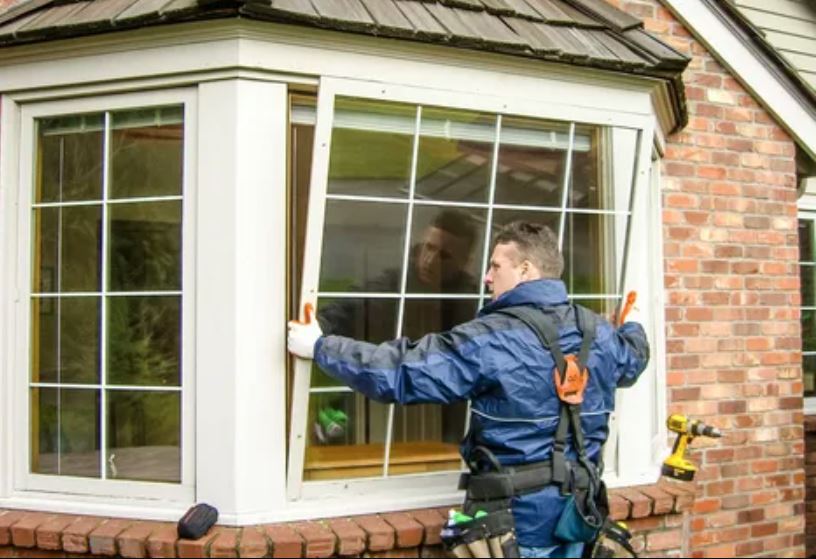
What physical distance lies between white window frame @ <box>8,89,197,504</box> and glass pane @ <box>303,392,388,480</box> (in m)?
0.45

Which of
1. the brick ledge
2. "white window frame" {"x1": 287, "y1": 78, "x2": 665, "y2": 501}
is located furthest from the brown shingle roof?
the brick ledge

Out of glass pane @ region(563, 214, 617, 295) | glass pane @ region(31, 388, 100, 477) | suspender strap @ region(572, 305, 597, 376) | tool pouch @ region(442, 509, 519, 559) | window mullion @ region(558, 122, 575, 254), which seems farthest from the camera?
glass pane @ region(563, 214, 617, 295)

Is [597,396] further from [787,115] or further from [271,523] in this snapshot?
[787,115]

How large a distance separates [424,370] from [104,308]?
4.38 feet

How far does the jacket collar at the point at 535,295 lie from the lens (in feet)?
10.4

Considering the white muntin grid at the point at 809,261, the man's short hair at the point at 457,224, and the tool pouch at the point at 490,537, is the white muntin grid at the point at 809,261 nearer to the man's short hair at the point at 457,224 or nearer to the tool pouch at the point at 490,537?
the man's short hair at the point at 457,224

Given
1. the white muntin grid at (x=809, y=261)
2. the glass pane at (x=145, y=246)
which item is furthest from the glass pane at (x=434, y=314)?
the white muntin grid at (x=809, y=261)

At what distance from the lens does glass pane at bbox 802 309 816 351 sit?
21.7 feet

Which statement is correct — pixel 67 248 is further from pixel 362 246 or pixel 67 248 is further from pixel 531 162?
pixel 531 162

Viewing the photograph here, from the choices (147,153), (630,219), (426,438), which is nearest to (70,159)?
(147,153)

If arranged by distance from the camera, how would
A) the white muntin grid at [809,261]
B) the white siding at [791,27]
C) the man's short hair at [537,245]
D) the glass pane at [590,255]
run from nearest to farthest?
1. the man's short hair at [537,245]
2. the glass pane at [590,255]
3. the white siding at [791,27]
4. the white muntin grid at [809,261]

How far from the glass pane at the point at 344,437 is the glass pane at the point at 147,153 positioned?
3.28 feet

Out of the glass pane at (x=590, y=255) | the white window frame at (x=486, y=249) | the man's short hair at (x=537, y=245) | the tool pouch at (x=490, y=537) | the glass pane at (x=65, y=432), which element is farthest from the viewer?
the glass pane at (x=590, y=255)

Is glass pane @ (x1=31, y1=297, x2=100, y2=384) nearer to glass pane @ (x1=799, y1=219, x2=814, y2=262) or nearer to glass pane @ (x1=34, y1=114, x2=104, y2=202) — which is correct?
glass pane @ (x1=34, y1=114, x2=104, y2=202)
